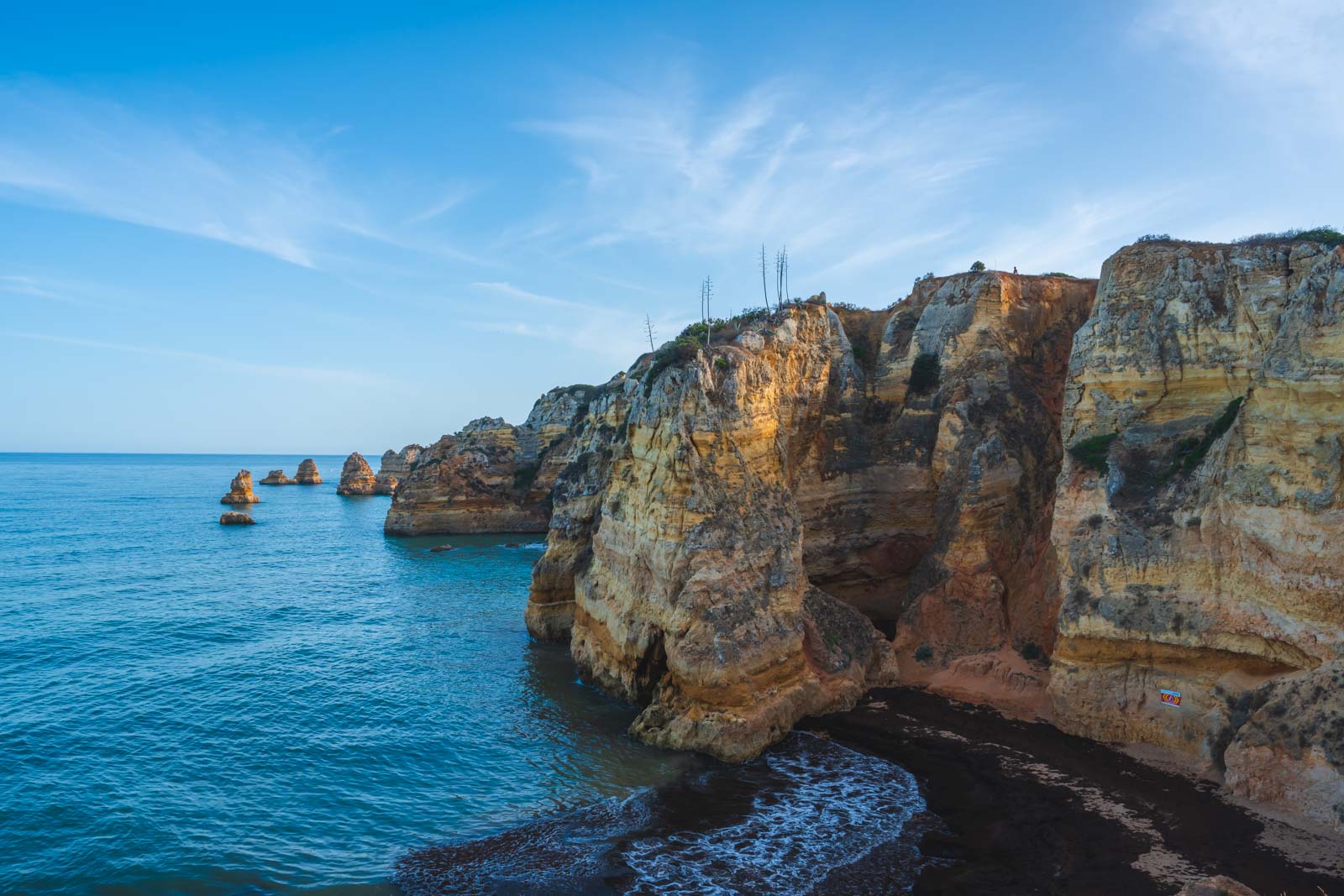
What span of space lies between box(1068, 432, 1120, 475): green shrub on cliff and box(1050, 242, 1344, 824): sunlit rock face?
70 millimetres

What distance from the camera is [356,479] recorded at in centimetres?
12500

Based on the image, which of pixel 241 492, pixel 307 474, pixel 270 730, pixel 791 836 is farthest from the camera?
pixel 307 474

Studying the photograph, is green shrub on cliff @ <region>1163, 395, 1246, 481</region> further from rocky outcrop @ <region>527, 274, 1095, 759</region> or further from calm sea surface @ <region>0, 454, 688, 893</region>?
calm sea surface @ <region>0, 454, 688, 893</region>

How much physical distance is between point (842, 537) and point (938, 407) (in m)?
6.69

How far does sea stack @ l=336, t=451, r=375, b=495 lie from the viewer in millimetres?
123938

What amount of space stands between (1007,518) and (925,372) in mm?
7224

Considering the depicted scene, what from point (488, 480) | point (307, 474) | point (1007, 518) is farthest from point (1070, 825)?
point (307, 474)

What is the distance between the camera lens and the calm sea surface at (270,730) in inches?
674

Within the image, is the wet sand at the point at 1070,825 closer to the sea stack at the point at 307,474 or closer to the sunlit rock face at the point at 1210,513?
the sunlit rock face at the point at 1210,513

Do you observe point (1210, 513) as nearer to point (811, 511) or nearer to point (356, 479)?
point (811, 511)

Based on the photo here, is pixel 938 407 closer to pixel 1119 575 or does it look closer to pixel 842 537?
pixel 842 537

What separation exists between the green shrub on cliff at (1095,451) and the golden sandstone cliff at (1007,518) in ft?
0.39

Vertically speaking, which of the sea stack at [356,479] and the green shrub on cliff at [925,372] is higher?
the green shrub on cliff at [925,372]

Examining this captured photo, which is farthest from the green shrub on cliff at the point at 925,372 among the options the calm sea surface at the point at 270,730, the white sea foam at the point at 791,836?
the calm sea surface at the point at 270,730
